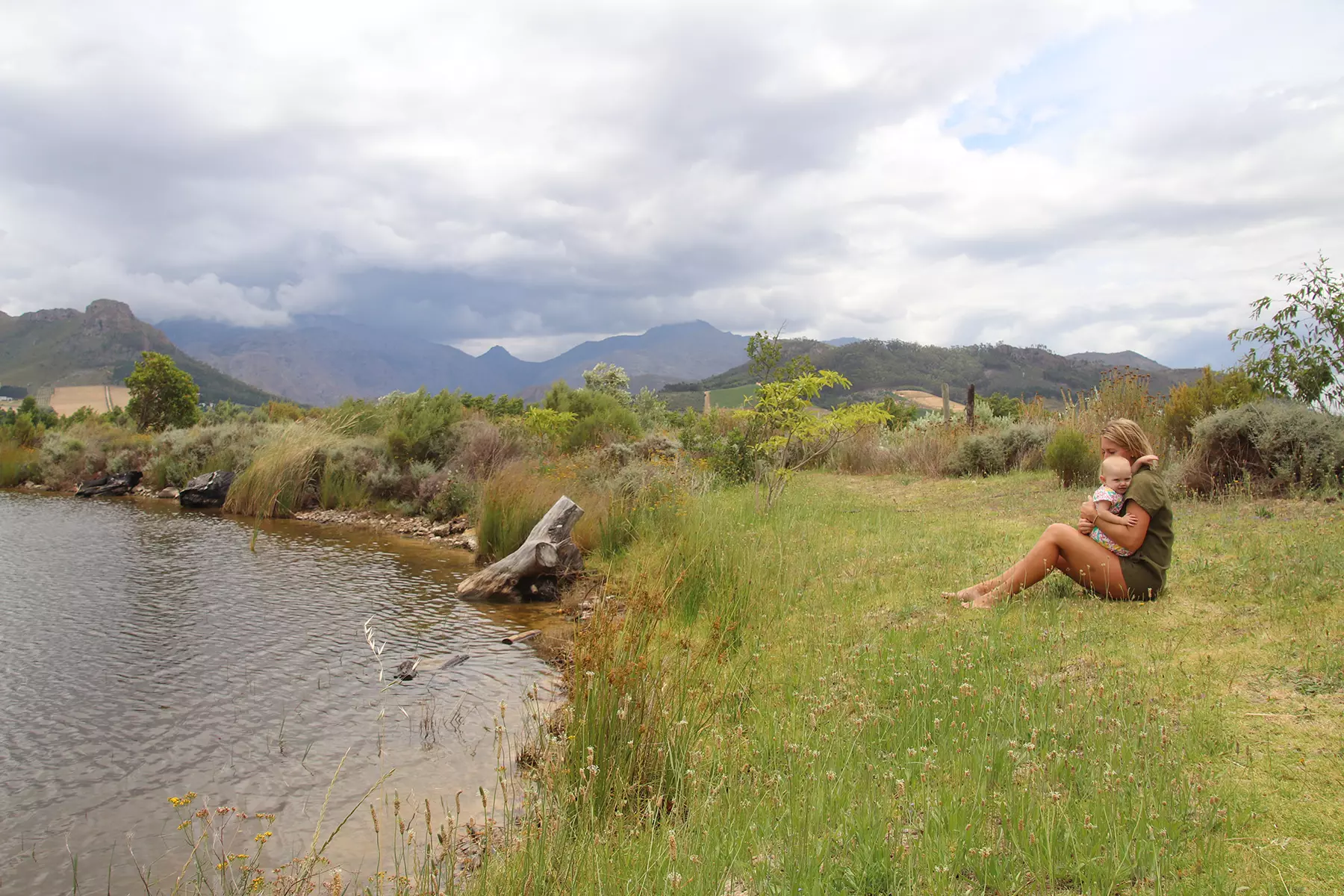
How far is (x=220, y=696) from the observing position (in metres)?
5.56

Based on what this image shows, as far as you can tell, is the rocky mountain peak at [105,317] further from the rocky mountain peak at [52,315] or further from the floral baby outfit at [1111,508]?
the floral baby outfit at [1111,508]

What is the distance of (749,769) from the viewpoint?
3490 mm

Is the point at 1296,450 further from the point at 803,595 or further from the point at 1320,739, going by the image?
the point at 1320,739

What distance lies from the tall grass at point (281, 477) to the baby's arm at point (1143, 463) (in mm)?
14510

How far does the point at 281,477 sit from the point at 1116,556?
1472 cm

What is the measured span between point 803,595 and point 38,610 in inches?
306

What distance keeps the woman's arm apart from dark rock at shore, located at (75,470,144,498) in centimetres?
2073

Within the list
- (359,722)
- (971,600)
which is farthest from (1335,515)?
(359,722)

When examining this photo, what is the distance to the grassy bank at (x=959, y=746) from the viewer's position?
246 cm

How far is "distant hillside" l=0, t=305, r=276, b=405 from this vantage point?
127m

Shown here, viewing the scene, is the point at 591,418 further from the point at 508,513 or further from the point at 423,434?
the point at 508,513

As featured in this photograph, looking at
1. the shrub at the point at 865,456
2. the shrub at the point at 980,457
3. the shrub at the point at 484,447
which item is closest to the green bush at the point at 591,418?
the shrub at the point at 484,447

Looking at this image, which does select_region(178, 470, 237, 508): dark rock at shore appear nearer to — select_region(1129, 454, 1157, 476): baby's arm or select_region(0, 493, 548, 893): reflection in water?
select_region(0, 493, 548, 893): reflection in water

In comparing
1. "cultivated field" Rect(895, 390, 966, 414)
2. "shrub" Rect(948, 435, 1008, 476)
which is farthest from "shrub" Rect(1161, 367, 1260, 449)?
"cultivated field" Rect(895, 390, 966, 414)
